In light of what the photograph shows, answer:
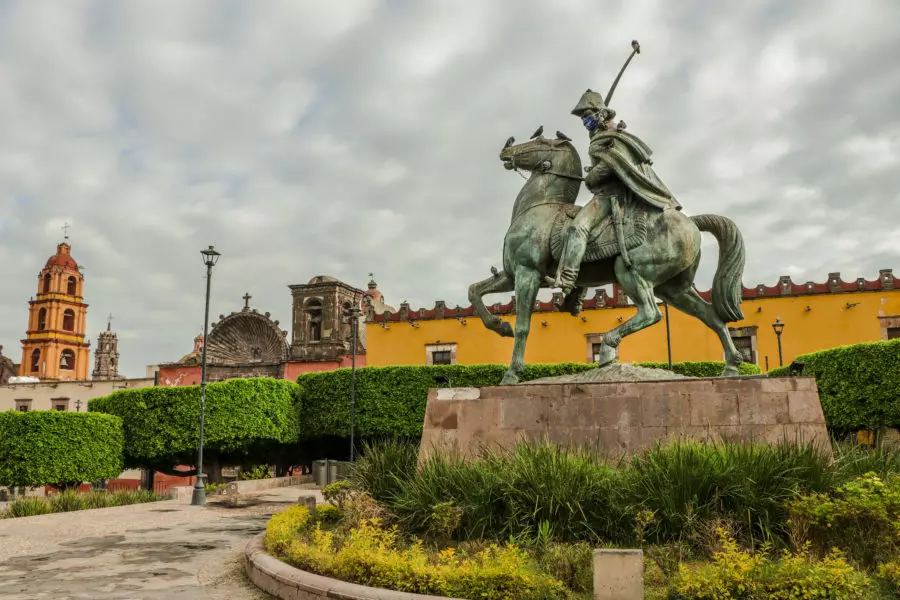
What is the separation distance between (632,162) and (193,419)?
69.7ft

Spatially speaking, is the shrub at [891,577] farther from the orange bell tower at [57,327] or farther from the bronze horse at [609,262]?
the orange bell tower at [57,327]

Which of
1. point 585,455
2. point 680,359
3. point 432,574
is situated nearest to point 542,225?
point 585,455

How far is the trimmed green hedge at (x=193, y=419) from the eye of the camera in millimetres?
26281

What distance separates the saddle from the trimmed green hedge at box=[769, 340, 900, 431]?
40.8 ft

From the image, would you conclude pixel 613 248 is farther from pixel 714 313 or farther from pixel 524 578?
pixel 524 578

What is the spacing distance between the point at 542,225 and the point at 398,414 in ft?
62.1

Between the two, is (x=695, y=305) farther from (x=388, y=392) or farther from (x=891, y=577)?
(x=388, y=392)

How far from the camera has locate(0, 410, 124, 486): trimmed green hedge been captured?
24.4 metres

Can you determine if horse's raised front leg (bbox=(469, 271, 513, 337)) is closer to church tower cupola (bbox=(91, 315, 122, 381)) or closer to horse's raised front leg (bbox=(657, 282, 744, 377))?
horse's raised front leg (bbox=(657, 282, 744, 377))

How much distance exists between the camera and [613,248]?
9.43 meters

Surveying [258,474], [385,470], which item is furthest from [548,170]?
[258,474]

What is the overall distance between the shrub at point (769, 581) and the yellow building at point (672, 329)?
27489 millimetres

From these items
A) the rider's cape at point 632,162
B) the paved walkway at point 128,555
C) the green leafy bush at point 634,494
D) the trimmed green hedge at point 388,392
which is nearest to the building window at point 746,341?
the trimmed green hedge at point 388,392

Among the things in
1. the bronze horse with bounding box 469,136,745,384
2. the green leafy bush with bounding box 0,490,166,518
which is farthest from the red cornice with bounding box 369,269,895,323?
the bronze horse with bounding box 469,136,745,384
